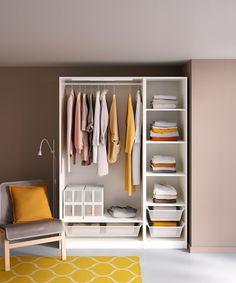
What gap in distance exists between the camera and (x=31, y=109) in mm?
5168

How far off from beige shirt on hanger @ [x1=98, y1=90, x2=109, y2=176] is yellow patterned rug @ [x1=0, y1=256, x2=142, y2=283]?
3.49 feet

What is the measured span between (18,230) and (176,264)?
5.70 ft

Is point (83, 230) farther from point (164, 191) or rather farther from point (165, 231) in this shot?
point (164, 191)

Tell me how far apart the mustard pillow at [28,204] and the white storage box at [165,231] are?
1293 mm

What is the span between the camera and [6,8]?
258cm

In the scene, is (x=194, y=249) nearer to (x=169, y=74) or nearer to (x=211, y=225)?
(x=211, y=225)

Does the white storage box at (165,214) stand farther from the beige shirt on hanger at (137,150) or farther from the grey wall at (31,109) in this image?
the grey wall at (31,109)

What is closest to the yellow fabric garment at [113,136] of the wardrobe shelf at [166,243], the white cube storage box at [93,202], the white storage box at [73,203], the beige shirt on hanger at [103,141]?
the beige shirt on hanger at [103,141]

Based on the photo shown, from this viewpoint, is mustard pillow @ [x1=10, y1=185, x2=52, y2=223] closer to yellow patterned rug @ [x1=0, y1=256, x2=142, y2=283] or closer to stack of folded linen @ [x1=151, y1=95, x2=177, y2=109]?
yellow patterned rug @ [x1=0, y1=256, x2=142, y2=283]

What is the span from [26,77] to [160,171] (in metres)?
Result: 2.21

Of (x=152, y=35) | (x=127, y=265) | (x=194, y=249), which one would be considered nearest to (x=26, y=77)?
(x=152, y=35)

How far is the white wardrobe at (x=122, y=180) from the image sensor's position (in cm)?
464

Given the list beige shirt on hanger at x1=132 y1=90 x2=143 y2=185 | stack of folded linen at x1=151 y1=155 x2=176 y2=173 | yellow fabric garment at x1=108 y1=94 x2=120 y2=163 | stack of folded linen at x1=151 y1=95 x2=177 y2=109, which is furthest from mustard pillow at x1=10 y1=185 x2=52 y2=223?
stack of folded linen at x1=151 y1=95 x2=177 y2=109

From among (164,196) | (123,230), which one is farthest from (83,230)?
(164,196)
